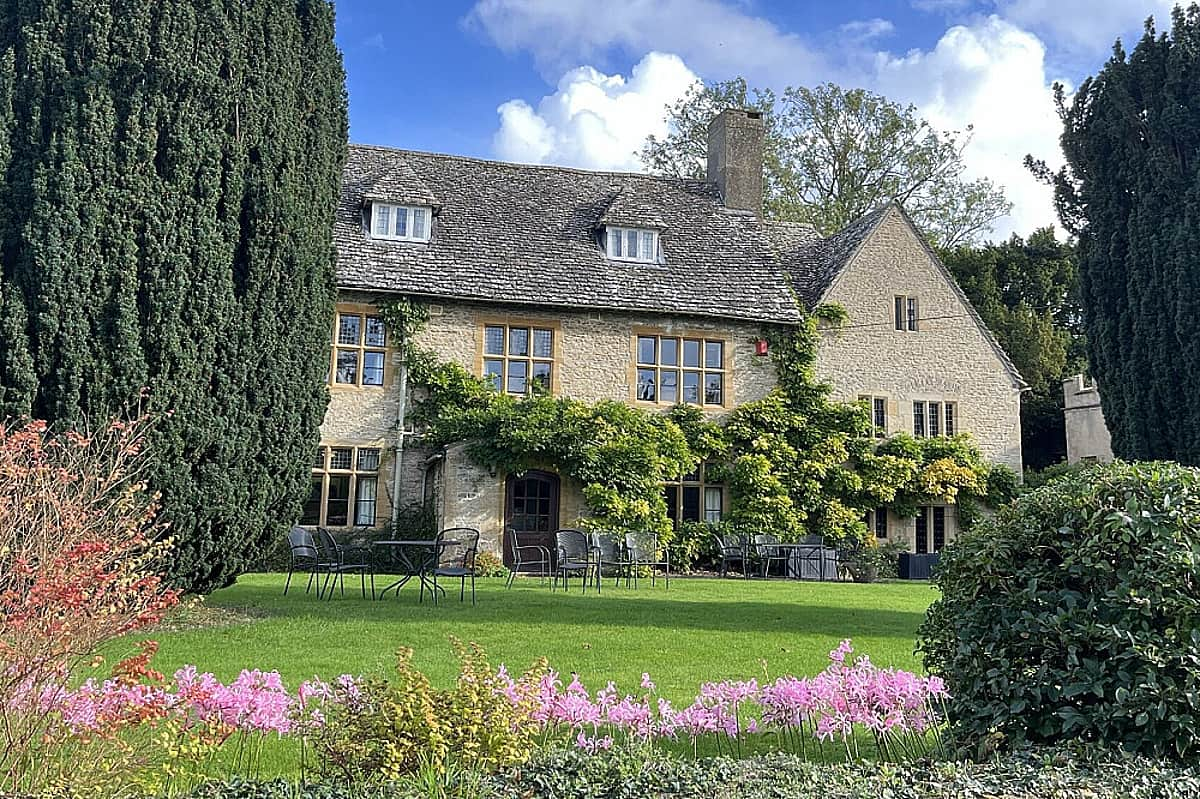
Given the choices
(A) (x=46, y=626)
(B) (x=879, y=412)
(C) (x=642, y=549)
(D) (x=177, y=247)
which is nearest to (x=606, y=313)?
(C) (x=642, y=549)

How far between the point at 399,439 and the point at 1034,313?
24318 mm

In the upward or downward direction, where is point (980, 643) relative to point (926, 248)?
downward

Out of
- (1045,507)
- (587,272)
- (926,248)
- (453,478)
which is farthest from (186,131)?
(926,248)

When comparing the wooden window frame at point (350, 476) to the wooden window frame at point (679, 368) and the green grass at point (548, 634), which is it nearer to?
the wooden window frame at point (679, 368)

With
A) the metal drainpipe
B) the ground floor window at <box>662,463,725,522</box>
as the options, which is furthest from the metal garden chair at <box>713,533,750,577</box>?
the metal drainpipe

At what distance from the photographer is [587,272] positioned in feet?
72.3

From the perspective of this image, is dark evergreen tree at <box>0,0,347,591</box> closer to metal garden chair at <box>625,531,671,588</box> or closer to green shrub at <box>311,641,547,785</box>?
metal garden chair at <box>625,531,671,588</box>

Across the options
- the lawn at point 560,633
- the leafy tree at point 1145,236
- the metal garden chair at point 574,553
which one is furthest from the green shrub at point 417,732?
the metal garden chair at point 574,553

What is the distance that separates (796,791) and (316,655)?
5.47 metres

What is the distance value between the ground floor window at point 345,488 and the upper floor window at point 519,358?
281 cm

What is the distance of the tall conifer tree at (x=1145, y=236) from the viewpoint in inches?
455

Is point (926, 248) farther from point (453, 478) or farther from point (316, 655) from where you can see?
point (316, 655)

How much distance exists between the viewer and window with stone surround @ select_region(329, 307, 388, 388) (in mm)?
20203

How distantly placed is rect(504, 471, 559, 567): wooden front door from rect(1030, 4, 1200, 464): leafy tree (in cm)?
1067
